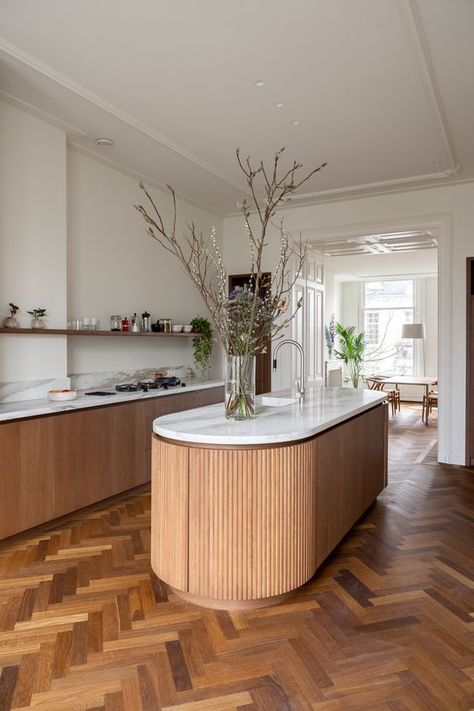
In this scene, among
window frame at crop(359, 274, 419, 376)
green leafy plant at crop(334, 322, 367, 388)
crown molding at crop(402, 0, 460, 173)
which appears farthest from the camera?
window frame at crop(359, 274, 419, 376)

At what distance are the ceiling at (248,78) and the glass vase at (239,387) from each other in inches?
71.6

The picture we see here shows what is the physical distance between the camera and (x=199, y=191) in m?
5.74

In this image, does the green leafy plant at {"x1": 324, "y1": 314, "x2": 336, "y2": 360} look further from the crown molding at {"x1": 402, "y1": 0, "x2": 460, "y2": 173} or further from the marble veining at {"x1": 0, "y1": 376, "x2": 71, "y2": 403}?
the marble veining at {"x1": 0, "y1": 376, "x2": 71, "y2": 403}

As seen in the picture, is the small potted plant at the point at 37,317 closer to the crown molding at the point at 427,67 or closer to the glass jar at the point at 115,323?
the glass jar at the point at 115,323

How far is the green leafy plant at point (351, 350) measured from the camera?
10.7 m

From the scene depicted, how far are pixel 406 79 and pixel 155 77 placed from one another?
1621mm

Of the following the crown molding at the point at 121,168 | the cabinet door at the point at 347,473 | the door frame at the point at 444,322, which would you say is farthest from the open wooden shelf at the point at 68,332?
the door frame at the point at 444,322

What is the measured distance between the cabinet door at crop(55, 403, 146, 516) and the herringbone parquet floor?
35cm

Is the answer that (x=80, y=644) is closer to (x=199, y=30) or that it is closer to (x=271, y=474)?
(x=271, y=474)

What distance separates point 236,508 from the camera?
240 centimetres

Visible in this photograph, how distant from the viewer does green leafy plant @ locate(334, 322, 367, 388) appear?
35.2ft

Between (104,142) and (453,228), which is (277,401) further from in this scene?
(453,228)

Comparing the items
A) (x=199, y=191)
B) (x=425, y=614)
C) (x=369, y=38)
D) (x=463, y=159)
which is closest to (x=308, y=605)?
(x=425, y=614)

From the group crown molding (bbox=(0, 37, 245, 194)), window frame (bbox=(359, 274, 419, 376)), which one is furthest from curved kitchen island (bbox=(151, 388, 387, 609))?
window frame (bbox=(359, 274, 419, 376))
